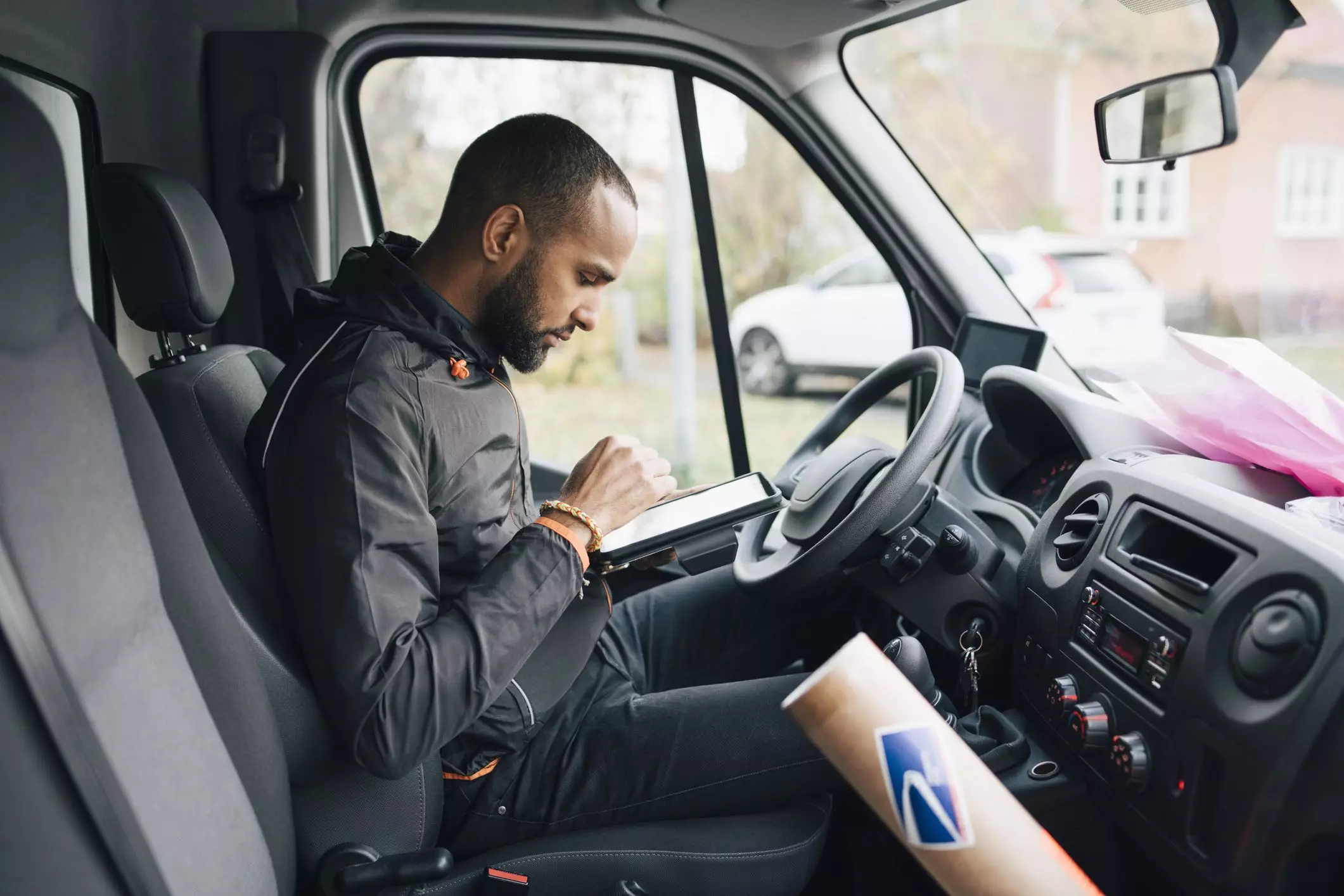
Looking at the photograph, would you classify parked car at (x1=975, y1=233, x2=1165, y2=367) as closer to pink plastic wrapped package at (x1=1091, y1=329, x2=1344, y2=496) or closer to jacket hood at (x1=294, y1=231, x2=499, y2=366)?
pink plastic wrapped package at (x1=1091, y1=329, x2=1344, y2=496)

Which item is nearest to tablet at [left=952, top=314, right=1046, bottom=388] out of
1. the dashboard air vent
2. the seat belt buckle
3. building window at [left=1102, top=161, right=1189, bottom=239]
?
the dashboard air vent

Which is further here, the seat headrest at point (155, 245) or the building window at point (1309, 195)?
the building window at point (1309, 195)

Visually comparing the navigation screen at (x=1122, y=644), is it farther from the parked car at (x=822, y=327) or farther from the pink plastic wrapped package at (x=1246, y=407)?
the parked car at (x=822, y=327)

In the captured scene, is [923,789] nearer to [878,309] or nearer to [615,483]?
[615,483]

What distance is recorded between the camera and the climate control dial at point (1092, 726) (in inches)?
47.5

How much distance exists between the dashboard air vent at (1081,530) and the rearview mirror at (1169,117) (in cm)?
55

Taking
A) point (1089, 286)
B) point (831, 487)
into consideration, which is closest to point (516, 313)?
point (831, 487)

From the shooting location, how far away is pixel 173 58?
7.04 feet

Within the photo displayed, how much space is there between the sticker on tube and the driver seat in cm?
53

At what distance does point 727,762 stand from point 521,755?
0.26 meters

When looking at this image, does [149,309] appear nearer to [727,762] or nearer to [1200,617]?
[727,762]

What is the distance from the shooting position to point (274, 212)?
2.27 m

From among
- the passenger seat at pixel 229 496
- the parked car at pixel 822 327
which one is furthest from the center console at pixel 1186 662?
the parked car at pixel 822 327

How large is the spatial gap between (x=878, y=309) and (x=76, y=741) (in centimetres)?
582
